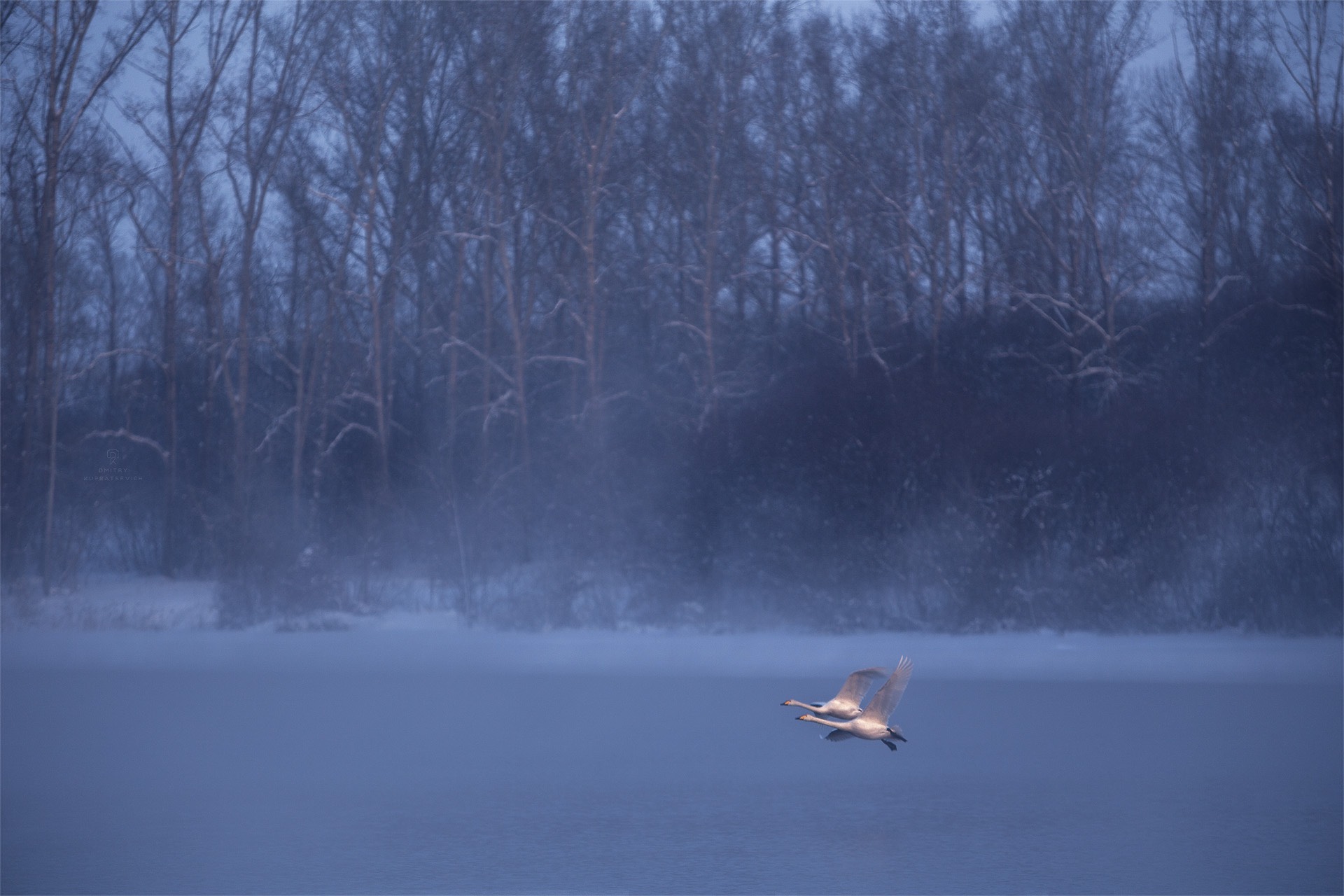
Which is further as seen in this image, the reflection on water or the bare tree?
the bare tree

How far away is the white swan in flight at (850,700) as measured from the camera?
8.52 ft

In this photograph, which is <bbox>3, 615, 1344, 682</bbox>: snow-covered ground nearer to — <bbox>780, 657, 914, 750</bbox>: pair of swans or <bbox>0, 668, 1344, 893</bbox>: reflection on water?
<bbox>0, 668, 1344, 893</bbox>: reflection on water

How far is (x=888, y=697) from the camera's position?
2682 millimetres

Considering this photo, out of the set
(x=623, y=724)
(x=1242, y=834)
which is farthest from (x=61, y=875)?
(x=1242, y=834)

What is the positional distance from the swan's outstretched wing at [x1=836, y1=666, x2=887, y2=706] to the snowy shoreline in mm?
7224

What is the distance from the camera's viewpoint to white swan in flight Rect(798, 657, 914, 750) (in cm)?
251

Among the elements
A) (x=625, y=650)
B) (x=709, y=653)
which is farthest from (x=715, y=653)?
(x=625, y=650)

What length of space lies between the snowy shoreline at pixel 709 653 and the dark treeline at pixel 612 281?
1.67m

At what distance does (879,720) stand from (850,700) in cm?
11

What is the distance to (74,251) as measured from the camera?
719 inches

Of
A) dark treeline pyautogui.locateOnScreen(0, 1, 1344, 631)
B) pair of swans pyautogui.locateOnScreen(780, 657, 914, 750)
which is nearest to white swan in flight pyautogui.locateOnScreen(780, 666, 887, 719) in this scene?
pair of swans pyautogui.locateOnScreen(780, 657, 914, 750)

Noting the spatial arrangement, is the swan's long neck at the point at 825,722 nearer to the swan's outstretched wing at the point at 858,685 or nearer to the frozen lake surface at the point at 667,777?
the swan's outstretched wing at the point at 858,685

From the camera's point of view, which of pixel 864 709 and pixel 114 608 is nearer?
pixel 864 709

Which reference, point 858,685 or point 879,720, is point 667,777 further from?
point 879,720
